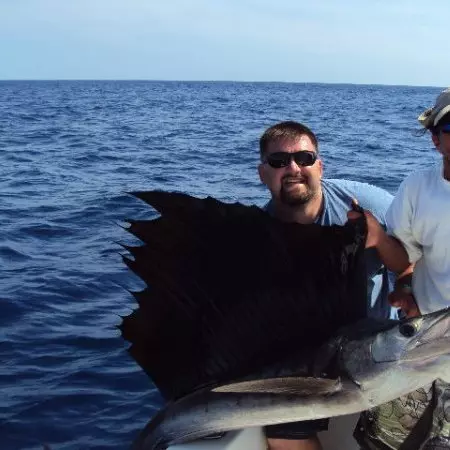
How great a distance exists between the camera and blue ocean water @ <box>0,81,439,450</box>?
3.38m

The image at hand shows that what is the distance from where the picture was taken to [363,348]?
5.20ft

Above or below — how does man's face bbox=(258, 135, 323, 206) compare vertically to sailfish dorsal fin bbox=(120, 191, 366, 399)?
above

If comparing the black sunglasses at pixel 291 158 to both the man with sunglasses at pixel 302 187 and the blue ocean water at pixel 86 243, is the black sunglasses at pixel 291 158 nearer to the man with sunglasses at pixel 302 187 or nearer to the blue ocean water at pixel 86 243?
the man with sunglasses at pixel 302 187

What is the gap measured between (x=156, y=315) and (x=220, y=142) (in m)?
13.2

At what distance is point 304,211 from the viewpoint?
2.47 m

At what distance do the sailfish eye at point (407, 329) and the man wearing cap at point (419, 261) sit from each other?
39cm

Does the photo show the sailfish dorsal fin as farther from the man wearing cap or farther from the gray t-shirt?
the gray t-shirt

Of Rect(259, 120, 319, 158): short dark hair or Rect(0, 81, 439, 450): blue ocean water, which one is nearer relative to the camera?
Rect(259, 120, 319, 158): short dark hair

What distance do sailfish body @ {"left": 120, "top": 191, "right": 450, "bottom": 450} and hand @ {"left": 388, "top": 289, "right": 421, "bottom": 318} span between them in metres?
0.31

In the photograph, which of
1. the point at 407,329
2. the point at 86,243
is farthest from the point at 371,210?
the point at 86,243

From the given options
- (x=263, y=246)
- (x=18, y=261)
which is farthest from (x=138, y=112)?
(x=263, y=246)

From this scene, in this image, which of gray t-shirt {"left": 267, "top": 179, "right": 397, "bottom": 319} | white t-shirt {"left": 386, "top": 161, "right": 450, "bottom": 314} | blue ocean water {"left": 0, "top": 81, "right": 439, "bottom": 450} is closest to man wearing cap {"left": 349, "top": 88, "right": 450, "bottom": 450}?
white t-shirt {"left": 386, "top": 161, "right": 450, "bottom": 314}

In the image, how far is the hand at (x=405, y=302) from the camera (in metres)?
2.00

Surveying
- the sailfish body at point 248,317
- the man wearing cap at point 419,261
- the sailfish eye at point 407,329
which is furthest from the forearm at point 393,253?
the sailfish eye at point 407,329
